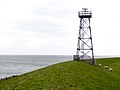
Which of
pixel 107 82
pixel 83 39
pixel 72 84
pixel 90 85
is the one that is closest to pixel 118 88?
pixel 107 82

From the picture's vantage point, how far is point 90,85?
31641 millimetres

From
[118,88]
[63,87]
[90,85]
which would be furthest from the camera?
[118,88]

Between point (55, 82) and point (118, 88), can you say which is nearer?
point (55, 82)

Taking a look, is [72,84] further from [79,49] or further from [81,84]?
[79,49]

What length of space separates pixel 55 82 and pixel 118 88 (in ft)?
32.5

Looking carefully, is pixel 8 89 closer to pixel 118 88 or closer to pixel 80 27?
pixel 118 88

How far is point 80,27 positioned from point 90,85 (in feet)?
89.0

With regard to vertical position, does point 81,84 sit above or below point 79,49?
below

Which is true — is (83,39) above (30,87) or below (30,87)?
above

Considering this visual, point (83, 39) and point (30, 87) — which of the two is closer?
point (30, 87)

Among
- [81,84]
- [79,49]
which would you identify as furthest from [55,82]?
[79,49]

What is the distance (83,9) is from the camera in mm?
58219

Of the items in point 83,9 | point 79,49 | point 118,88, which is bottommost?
point 118,88

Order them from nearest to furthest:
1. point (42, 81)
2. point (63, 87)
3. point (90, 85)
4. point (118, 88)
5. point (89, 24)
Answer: point (63, 87)
point (42, 81)
point (90, 85)
point (118, 88)
point (89, 24)
